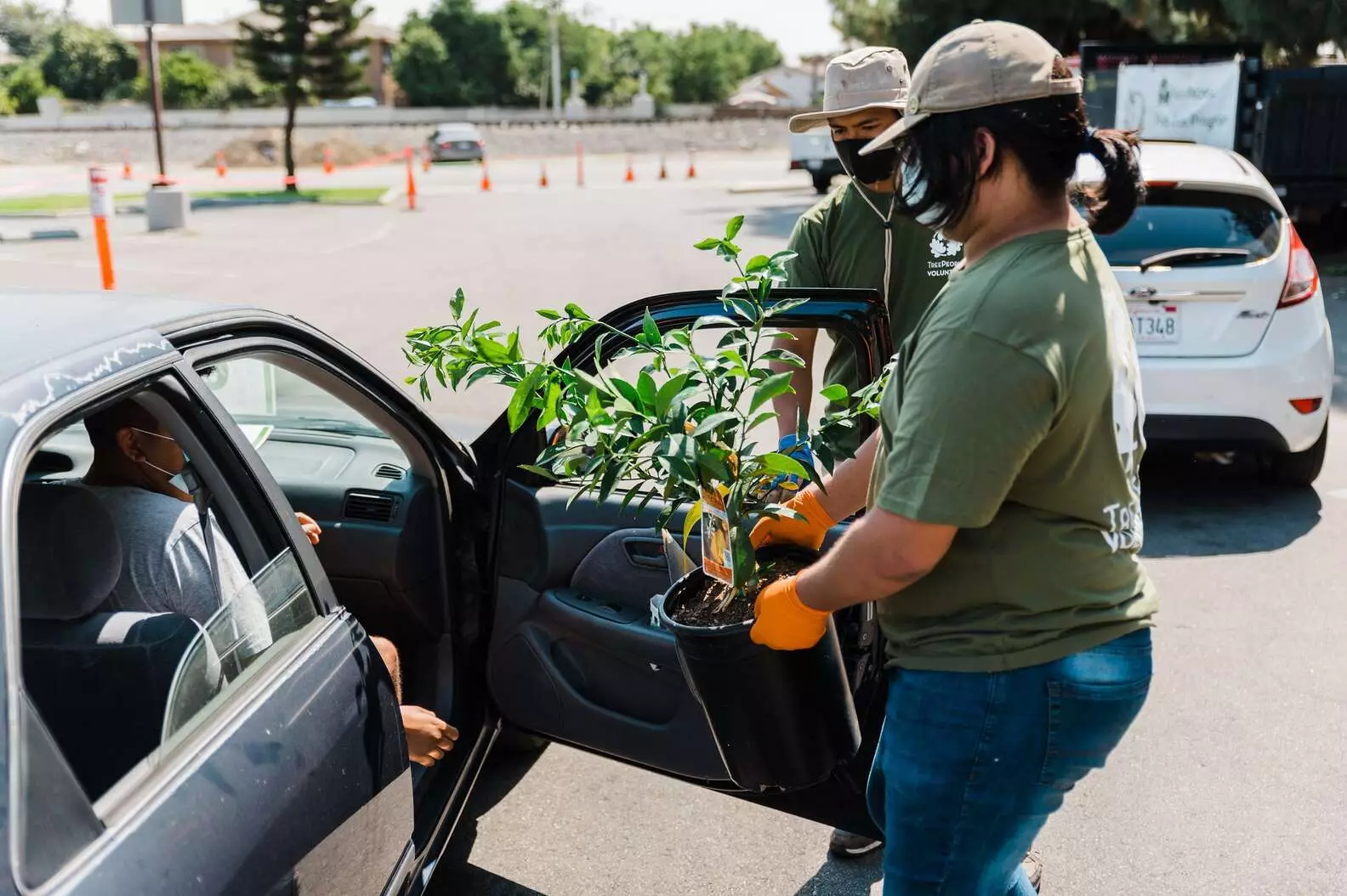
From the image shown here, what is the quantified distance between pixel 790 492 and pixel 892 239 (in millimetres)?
1113

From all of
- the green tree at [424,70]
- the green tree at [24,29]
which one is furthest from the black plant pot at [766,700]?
the green tree at [24,29]

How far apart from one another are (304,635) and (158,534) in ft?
1.14

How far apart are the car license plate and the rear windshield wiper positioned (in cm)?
20

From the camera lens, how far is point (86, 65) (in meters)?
80.9

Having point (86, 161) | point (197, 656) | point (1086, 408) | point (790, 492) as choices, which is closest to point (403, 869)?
point (197, 656)

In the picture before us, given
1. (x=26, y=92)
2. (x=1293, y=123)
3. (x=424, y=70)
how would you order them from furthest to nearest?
(x=424, y=70) → (x=26, y=92) → (x=1293, y=123)

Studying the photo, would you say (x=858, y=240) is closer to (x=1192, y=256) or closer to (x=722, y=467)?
(x=722, y=467)

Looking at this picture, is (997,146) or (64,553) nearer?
(997,146)

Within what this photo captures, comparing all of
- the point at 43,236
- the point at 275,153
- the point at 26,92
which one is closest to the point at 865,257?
the point at 43,236

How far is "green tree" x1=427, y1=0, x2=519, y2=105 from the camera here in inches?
3403

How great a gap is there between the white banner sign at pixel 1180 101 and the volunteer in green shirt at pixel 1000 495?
1361 cm

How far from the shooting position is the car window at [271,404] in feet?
12.4

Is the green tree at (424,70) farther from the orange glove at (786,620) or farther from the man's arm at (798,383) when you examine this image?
the orange glove at (786,620)

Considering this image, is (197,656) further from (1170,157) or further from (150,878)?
(1170,157)
